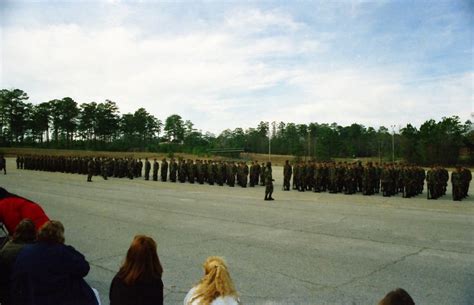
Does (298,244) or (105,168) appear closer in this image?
(298,244)

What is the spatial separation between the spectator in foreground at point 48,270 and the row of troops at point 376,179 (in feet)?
60.9

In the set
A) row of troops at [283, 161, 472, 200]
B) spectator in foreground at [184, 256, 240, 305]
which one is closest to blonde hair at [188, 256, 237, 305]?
spectator in foreground at [184, 256, 240, 305]

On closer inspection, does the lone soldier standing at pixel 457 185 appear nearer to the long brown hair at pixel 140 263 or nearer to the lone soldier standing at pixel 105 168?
the long brown hair at pixel 140 263

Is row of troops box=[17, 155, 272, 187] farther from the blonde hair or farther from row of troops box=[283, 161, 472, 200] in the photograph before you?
the blonde hair

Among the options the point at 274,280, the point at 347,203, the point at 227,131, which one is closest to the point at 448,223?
the point at 347,203

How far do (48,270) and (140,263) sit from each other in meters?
0.93

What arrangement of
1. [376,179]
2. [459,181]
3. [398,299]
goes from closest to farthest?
1. [398,299]
2. [459,181]
3. [376,179]

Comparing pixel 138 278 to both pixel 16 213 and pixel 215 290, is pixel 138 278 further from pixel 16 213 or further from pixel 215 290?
pixel 16 213

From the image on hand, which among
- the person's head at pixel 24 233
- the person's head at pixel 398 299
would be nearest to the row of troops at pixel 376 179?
the person's head at pixel 398 299

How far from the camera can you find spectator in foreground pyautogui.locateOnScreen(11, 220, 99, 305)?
378 cm

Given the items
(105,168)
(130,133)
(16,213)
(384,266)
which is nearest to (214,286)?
(16,213)

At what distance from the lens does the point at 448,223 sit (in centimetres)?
1246

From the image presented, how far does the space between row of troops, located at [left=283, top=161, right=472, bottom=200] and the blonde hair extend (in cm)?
1836

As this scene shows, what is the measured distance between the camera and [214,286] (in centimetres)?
322
